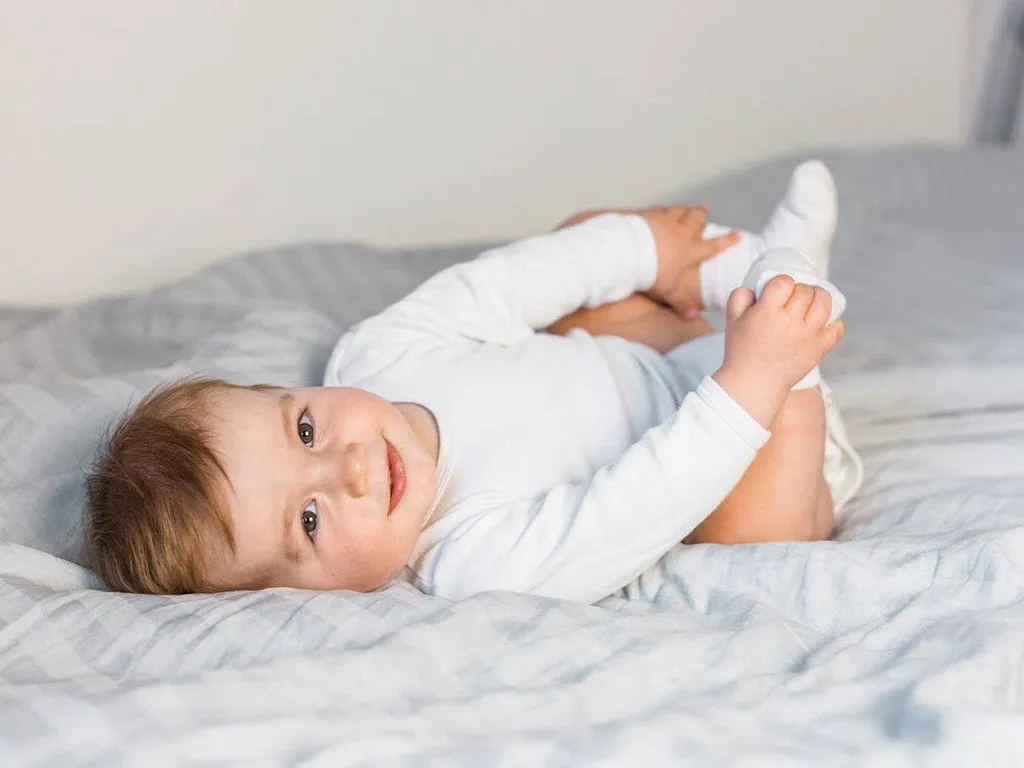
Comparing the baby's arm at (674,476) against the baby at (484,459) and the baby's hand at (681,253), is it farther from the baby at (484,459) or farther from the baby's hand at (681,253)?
the baby's hand at (681,253)

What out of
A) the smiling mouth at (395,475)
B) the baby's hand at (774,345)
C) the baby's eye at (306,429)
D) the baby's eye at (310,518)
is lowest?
the baby's eye at (310,518)

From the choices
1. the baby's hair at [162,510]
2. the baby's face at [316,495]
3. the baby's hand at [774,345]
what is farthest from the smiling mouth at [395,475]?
the baby's hand at [774,345]

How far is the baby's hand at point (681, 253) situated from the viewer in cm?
141

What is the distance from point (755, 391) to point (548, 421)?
244mm

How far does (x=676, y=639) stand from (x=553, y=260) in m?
0.59

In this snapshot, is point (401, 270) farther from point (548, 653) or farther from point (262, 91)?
point (548, 653)

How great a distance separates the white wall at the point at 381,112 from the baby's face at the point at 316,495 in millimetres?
752

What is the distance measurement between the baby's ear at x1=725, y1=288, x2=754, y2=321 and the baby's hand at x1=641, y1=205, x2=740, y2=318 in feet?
0.99

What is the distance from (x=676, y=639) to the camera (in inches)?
35.6

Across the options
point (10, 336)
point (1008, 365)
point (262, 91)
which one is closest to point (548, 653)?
point (1008, 365)

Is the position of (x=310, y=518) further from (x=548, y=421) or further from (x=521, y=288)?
(x=521, y=288)

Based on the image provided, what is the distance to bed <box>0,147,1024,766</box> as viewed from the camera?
760 mm

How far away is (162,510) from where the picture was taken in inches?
41.6

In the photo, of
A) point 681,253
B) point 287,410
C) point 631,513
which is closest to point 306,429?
point 287,410
